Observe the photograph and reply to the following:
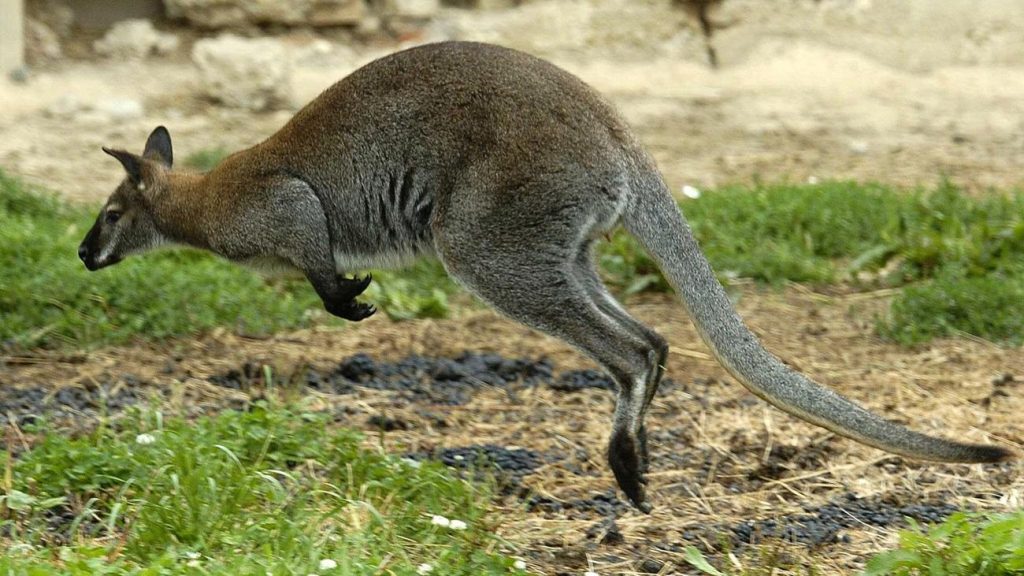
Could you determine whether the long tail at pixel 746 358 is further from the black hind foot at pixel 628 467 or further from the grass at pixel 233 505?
the grass at pixel 233 505

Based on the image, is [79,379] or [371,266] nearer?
[371,266]

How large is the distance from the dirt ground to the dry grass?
1 centimetres

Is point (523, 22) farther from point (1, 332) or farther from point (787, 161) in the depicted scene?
point (1, 332)

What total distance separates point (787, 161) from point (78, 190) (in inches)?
184

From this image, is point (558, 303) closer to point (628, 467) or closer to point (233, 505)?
point (628, 467)

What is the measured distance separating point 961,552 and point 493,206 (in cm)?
193

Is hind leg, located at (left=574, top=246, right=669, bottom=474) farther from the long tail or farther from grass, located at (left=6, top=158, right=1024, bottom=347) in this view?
grass, located at (left=6, top=158, right=1024, bottom=347)

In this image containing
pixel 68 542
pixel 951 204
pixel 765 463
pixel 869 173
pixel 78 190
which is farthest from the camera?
pixel 869 173

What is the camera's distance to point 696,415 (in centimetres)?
580

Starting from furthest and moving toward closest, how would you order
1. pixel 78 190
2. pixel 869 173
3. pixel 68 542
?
pixel 869 173 → pixel 78 190 → pixel 68 542

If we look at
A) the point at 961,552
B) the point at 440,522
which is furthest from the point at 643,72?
the point at 961,552

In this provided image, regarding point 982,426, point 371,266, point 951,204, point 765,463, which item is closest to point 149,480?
point 371,266

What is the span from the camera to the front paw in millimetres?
5309

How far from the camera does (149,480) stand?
442 centimetres
